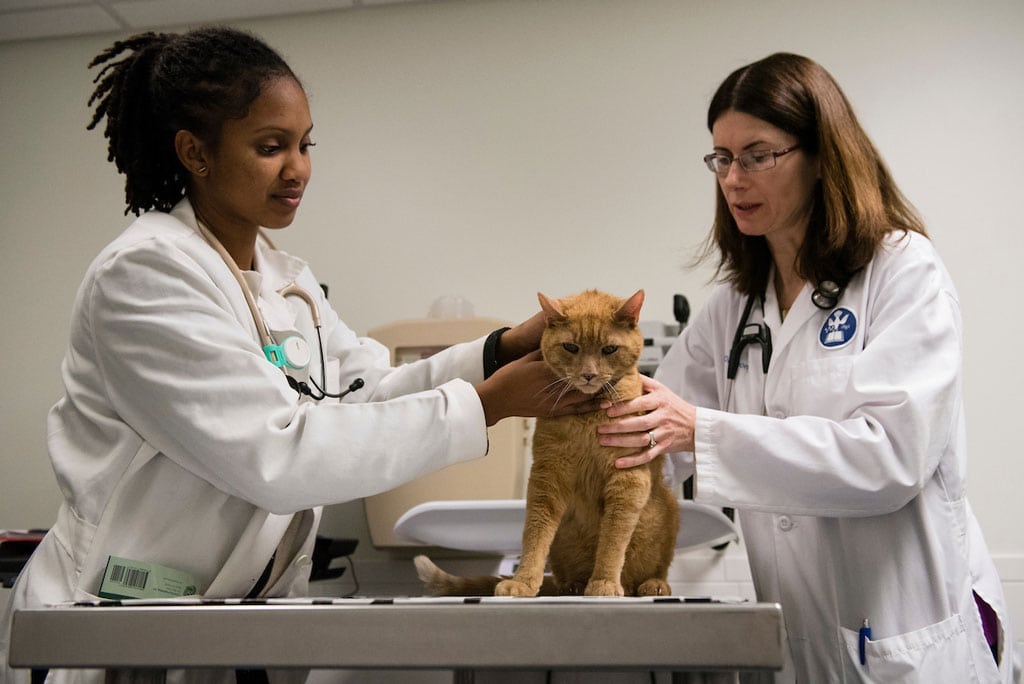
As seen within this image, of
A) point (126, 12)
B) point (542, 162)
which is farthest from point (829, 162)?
point (126, 12)

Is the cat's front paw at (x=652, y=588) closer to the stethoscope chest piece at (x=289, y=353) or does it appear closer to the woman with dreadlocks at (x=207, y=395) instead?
the woman with dreadlocks at (x=207, y=395)

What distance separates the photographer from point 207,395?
108 cm

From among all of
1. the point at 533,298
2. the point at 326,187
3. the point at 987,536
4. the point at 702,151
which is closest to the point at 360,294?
the point at 326,187

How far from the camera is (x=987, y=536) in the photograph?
2.66 m

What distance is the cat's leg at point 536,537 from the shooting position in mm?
1104

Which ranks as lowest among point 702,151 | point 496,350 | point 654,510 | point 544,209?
point 654,510

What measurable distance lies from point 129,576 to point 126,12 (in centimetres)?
289

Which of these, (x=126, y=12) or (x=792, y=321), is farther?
(x=126, y=12)

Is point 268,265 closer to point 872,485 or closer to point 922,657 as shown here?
point 872,485

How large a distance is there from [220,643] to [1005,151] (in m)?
3.04

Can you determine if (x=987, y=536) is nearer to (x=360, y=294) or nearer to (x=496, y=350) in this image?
(x=496, y=350)

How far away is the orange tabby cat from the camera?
1223 mm

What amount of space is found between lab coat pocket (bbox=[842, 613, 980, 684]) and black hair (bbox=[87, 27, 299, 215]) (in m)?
1.34

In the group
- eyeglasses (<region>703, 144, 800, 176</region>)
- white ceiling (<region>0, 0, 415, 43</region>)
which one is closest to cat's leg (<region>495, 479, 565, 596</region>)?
eyeglasses (<region>703, 144, 800, 176</region>)
